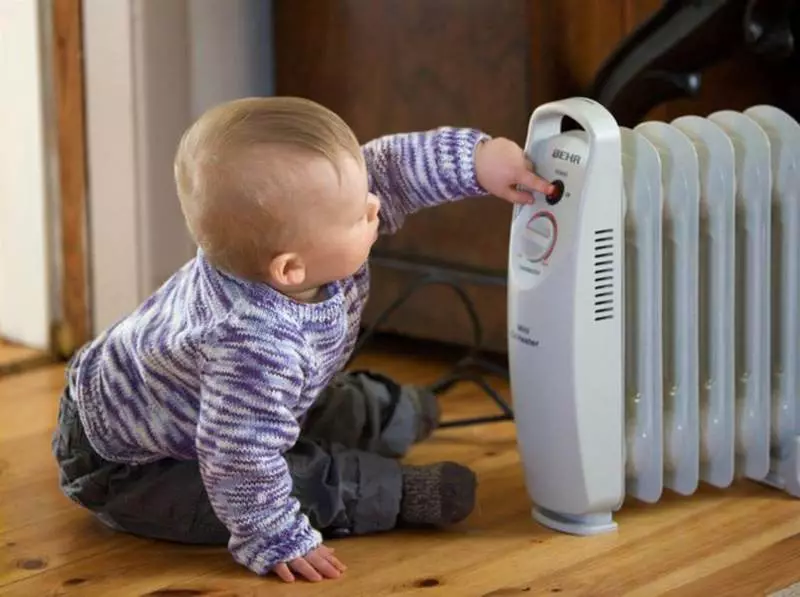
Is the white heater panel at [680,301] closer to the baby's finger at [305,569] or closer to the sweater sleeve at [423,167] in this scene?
the sweater sleeve at [423,167]

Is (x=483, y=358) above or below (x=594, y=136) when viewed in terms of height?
below

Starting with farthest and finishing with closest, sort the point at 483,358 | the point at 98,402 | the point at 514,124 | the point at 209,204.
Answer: the point at 483,358 < the point at 514,124 < the point at 98,402 < the point at 209,204

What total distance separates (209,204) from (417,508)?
0.36 m

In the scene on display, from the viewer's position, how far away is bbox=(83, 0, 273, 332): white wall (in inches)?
75.3

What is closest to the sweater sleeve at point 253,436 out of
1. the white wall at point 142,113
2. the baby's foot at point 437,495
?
the baby's foot at point 437,495

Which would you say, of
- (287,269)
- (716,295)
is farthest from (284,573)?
(716,295)

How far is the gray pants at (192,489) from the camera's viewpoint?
1316 millimetres

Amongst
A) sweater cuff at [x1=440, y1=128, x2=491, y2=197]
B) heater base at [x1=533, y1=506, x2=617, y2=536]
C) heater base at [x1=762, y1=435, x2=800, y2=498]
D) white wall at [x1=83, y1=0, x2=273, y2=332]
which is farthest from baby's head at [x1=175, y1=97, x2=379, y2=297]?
white wall at [x1=83, y1=0, x2=273, y2=332]

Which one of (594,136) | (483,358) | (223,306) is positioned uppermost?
(594,136)

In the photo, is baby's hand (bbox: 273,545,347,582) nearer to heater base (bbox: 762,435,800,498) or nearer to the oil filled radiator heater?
the oil filled radiator heater

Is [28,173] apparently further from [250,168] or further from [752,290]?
[752,290]

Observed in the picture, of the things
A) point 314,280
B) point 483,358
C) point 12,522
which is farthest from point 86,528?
point 483,358

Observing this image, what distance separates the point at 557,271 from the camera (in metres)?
1.24

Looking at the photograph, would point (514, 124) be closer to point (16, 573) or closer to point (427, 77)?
point (427, 77)
